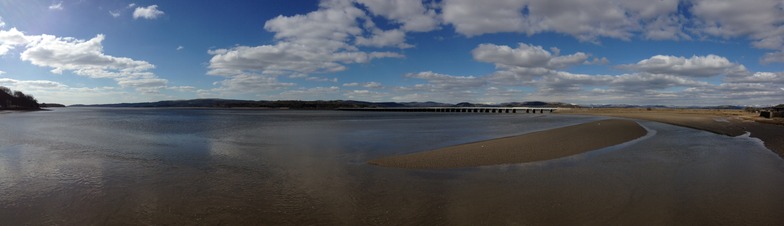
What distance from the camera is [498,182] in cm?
988

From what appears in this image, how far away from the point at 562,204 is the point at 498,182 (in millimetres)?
2191

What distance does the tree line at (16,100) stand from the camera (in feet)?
401

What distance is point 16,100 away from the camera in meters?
130

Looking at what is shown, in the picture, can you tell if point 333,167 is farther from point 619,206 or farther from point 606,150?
point 606,150

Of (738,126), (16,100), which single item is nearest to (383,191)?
(738,126)

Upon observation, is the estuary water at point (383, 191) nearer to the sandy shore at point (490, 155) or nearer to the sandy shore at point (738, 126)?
the sandy shore at point (490, 155)

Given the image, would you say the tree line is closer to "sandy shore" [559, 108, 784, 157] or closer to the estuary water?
the estuary water

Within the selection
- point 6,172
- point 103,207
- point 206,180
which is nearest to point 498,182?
point 206,180

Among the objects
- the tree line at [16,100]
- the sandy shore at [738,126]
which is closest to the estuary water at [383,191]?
the sandy shore at [738,126]

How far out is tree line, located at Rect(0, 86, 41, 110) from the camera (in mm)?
122125

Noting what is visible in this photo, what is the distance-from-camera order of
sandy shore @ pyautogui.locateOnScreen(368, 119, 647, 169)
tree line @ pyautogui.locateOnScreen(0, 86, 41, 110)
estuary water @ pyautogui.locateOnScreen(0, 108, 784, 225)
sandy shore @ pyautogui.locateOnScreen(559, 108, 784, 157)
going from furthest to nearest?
tree line @ pyautogui.locateOnScreen(0, 86, 41, 110) < sandy shore @ pyautogui.locateOnScreen(559, 108, 784, 157) < sandy shore @ pyautogui.locateOnScreen(368, 119, 647, 169) < estuary water @ pyautogui.locateOnScreen(0, 108, 784, 225)

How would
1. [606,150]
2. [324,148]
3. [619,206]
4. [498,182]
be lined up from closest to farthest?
[619,206] < [498,182] < [606,150] < [324,148]

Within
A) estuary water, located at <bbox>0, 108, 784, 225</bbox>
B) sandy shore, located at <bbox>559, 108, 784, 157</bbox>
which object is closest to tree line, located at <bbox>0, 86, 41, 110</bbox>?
estuary water, located at <bbox>0, 108, 784, 225</bbox>

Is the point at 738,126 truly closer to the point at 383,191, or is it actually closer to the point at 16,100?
the point at 383,191
